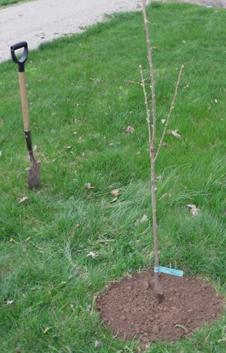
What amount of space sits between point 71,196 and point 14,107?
184 centimetres

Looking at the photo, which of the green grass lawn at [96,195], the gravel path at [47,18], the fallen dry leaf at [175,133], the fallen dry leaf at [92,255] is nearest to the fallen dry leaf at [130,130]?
the green grass lawn at [96,195]

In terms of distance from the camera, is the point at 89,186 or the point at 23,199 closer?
the point at 23,199

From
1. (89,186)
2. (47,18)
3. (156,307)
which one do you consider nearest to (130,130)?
(89,186)

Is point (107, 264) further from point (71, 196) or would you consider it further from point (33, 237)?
point (71, 196)

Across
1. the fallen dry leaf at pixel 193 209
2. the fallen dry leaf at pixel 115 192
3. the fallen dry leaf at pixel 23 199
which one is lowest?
the fallen dry leaf at pixel 193 209

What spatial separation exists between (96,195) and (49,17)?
6.10 metres

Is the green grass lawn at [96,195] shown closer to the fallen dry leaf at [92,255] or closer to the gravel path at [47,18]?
the fallen dry leaf at [92,255]

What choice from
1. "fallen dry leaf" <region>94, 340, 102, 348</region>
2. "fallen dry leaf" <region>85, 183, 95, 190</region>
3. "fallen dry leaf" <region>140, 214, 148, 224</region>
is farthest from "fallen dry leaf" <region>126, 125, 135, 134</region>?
"fallen dry leaf" <region>94, 340, 102, 348</region>

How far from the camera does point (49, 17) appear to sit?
372 inches

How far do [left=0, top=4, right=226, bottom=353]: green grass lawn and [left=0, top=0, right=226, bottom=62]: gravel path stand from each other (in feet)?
5.30

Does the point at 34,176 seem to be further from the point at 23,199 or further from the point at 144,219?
the point at 144,219

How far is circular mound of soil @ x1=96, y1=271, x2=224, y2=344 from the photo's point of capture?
2910mm

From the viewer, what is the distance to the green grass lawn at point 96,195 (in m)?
3.02

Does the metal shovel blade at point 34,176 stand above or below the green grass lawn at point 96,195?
above
